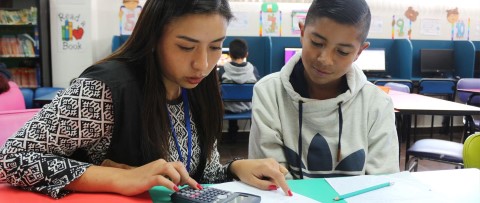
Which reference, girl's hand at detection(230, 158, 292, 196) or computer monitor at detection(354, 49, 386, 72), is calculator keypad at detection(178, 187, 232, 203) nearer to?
girl's hand at detection(230, 158, 292, 196)

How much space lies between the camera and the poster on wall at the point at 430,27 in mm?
5297

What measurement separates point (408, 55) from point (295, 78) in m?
4.07

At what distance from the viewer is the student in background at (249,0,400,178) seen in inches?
45.3

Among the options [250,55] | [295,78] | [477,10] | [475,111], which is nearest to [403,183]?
[295,78]

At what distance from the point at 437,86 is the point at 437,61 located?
0.93 metres

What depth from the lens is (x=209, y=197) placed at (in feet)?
2.45

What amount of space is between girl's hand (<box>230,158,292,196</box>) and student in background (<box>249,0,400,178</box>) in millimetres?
228

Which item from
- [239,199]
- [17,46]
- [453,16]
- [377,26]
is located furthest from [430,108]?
[17,46]

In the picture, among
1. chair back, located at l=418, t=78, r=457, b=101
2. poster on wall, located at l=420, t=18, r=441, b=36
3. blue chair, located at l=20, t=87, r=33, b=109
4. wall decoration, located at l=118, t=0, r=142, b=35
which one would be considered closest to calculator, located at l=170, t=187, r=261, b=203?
blue chair, located at l=20, t=87, r=33, b=109

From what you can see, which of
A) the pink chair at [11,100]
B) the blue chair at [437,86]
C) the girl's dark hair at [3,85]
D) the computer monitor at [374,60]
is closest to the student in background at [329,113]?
the pink chair at [11,100]

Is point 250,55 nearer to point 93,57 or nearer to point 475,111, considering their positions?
point 93,57

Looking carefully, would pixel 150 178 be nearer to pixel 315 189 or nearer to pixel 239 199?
pixel 239 199

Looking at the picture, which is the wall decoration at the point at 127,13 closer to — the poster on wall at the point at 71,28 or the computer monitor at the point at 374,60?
the poster on wall at the point at 71,28

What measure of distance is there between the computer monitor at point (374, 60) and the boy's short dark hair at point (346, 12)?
3906 millimetres
